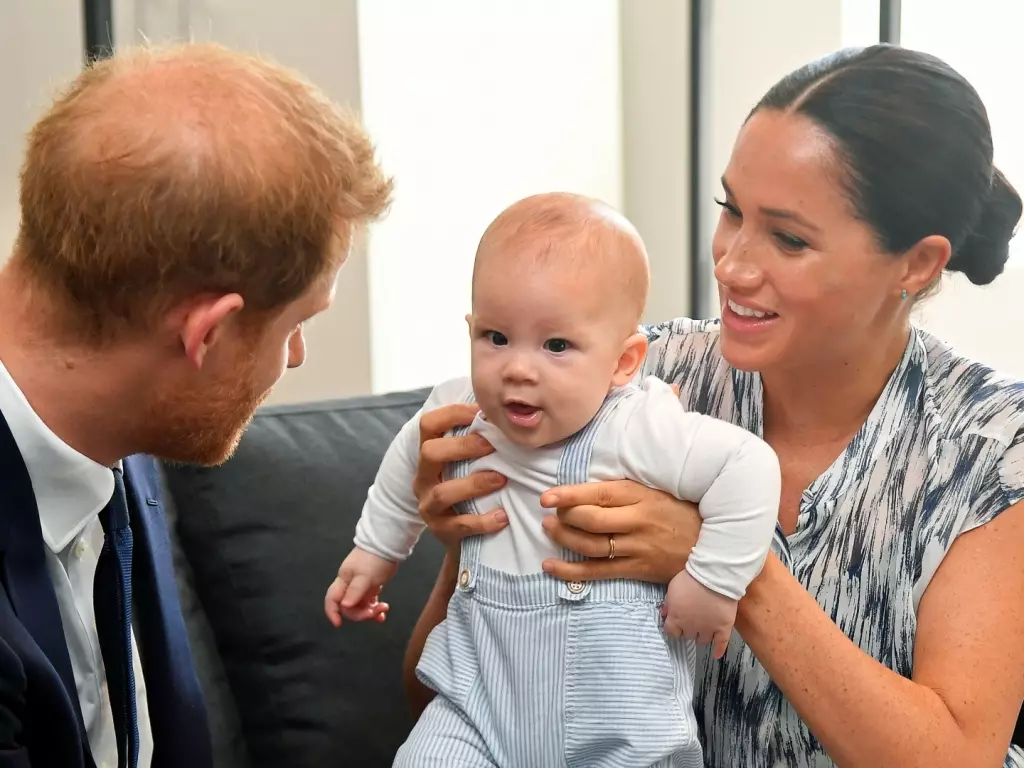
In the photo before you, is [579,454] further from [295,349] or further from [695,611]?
[295,349]

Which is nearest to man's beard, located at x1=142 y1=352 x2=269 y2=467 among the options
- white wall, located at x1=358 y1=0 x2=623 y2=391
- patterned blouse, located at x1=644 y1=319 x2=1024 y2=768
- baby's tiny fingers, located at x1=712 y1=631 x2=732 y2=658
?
baby's tiny fingers, located at x1=712 y1=631 x2=732 y2=658

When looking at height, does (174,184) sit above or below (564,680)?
above

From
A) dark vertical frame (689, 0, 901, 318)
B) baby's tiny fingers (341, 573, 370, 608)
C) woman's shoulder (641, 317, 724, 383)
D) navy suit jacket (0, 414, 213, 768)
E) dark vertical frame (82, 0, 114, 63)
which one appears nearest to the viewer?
navy suit jacket (0, 414, 213, 768)

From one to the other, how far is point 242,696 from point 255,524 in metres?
0.26

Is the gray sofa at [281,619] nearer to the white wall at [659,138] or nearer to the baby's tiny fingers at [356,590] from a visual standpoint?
the baby's tiny fingers at [356,590]

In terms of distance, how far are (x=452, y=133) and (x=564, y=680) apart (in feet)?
6.29

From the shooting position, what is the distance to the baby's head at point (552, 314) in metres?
1.21

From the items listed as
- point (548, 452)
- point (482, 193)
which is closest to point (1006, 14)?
point (482, 193)

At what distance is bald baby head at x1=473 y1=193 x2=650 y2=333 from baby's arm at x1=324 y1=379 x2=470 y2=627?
26 cm

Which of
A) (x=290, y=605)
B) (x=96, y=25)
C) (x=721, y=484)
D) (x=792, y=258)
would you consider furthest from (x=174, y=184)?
(x=96, y=25)

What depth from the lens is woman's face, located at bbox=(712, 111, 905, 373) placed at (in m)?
1.38

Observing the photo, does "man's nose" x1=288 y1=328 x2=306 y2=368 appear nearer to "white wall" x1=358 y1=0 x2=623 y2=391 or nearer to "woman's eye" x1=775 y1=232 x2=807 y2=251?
"woman's eye" x1=775 y1=232 x2=807 y2=251

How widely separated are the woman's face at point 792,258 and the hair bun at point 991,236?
0.40 feet

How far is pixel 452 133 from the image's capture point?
2857 millimetres
